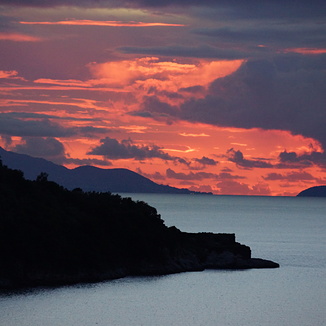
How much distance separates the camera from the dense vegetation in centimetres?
10625

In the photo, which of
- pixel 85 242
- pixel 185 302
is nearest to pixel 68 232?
pixel 85 242

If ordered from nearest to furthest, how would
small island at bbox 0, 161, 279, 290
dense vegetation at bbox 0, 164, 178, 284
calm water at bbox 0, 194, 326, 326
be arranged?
calm water at bbox 0, 194, 326, 326, small island at bbox 0, 161, 279, 290, dense vegetation at bbox 0, 164, 178, 284

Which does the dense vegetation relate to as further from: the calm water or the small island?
the calm water

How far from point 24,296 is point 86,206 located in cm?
3345

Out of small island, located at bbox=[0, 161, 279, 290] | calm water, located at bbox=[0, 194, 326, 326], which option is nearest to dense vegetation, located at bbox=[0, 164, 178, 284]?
small island, located at bbox=[0, 161, 279, 290]

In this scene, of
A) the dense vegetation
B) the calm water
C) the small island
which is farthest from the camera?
the dense vegetation

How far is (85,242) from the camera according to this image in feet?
373

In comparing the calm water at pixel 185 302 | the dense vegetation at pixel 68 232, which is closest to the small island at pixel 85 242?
the dense vegetation at pixel 68 232

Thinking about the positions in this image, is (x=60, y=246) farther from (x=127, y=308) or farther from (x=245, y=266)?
(x=245, y=266)

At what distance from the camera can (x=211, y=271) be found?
124 m

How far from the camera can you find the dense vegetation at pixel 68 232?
349 ft

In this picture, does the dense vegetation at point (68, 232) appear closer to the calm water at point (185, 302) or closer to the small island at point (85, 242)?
the small island at point (85, 242)

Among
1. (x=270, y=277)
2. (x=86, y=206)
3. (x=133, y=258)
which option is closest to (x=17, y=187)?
(x=86, y=206)

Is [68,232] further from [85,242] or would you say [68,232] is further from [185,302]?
[185,302]
